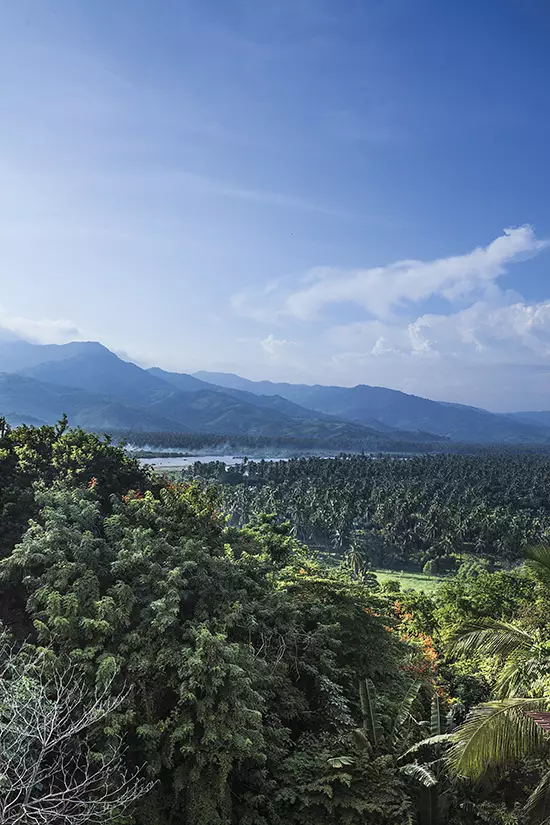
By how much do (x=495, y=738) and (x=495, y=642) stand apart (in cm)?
420

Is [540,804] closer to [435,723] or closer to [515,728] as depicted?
[515,728]

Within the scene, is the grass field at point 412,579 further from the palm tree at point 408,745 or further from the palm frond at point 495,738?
the palm frond at point 495,738

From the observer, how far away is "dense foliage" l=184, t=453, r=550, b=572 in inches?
2963

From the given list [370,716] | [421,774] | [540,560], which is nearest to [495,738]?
[421,774]

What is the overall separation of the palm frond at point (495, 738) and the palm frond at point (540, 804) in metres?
1.12

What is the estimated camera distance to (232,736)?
31.6 feet

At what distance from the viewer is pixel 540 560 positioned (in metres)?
11.6

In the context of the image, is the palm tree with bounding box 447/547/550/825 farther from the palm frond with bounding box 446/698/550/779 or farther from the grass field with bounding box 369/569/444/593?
the grass field with bounding box 369/569/444/593

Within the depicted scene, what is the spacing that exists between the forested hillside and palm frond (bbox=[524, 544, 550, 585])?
0.07m

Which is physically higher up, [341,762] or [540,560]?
[540,560]

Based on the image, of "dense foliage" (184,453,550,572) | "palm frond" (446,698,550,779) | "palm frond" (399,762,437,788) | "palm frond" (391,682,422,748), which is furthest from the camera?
"dense foliage" (184,453,550,572)

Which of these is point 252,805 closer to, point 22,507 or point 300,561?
point 22,507

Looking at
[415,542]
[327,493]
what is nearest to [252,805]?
[415,542]

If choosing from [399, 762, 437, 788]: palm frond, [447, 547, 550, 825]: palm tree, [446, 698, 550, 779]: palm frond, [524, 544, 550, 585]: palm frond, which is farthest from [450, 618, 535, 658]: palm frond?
[446, 698, 550, 779]: palm frond
